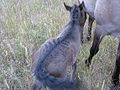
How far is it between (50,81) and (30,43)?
1.96m

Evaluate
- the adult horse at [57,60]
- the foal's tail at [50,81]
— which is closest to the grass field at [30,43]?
the adult horse at [57,60]

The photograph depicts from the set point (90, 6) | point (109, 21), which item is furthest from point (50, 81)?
point (90, 6)

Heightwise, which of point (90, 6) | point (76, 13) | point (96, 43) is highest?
point (76, 13)

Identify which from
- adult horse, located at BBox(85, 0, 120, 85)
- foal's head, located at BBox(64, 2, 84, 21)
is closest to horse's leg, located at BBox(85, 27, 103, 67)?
adult horse, located at BBox(85, 0, 120, 85)

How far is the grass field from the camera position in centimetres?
383

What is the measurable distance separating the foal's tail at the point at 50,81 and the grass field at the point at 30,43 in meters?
0.64

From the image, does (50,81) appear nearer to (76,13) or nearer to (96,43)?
(76,13)

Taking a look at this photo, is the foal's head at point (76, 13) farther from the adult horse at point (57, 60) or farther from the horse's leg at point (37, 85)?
the horse's leg at point (37, 85)

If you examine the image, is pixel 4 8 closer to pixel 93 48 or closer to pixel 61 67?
pixel 93 48

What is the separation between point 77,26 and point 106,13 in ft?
2.87

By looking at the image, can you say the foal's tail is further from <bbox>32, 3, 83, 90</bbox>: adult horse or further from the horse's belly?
the horse's belly

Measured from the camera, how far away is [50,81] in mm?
2713

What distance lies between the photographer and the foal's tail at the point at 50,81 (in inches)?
103

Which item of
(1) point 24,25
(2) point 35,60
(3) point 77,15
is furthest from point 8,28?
(2) point 35,60
